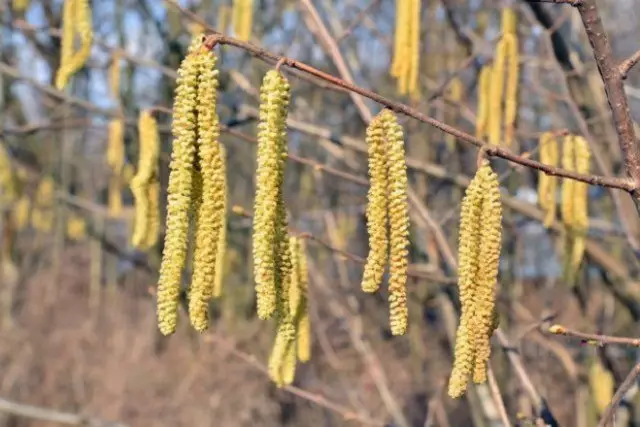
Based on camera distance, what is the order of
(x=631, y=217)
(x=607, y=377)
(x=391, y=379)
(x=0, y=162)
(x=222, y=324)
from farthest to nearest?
(x=222, y=324) < (x=391, y=379) < (x=0, y=162) < (x=631, y=217) < (x=607, y=377)

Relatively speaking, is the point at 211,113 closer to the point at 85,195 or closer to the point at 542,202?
the point at 542,202

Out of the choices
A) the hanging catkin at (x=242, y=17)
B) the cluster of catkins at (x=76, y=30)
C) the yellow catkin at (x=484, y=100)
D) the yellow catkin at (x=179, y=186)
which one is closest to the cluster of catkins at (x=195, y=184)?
the yellow catkin at (x=179, y=186)

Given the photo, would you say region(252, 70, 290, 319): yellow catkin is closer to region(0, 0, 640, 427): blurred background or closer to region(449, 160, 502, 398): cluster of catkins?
region(449, 160, 502, 398): cluster of catkins

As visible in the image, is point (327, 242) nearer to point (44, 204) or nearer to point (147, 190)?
point (147, 190)

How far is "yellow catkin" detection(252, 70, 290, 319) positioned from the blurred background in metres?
0.74

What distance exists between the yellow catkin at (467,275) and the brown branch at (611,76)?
0.19 m

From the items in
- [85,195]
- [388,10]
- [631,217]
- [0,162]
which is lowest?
[631,217]

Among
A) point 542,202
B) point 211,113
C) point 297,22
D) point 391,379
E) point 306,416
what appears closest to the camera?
point 211,113

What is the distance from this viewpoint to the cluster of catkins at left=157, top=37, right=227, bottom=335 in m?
0.97

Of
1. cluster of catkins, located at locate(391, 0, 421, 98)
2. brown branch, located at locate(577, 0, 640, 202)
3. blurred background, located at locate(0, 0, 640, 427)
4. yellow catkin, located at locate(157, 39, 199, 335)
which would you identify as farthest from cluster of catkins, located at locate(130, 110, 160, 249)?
brown branch, located at locate(577, 0, 640, 202)

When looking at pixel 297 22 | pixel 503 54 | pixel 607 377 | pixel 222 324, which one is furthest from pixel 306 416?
pixel 503 54

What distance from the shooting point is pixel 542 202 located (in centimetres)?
188

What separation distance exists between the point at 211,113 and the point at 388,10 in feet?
16.3

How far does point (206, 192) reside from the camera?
99 centimetres
